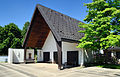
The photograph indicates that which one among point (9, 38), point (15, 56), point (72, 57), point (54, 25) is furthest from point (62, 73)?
point (9, 38)

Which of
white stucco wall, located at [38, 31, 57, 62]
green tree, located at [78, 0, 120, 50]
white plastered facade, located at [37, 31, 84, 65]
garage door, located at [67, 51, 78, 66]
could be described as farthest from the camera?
white stucco wall, located at [38, 31, 57, 62]

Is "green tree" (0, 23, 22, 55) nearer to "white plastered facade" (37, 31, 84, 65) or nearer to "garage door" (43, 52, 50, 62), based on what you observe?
"white plastered facade" (37, 31, 84, 65)

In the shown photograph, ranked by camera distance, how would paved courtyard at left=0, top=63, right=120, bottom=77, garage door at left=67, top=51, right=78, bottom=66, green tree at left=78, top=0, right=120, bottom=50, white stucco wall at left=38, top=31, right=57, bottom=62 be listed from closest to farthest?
paved courtyard at left=0, top=63, right=120, bottom=77 < green tree at left=78, top=0, right=120, bottom=50 < garage door at left=67, top=51, right=78, bottom=66 < white stucco wall at left=38, top=31, right=57, bottom=62

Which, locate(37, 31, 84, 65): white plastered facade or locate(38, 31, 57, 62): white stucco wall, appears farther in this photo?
locate(38, 31, 57, 62): white stucco wall

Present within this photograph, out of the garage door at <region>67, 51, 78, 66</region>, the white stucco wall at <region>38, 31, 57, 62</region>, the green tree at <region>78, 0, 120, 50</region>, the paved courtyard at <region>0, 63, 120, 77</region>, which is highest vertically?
the green tree at <region>78, 0, 120, 50</region>

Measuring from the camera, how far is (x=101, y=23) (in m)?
11.4

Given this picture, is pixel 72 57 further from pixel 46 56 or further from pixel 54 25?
pixel 46 56

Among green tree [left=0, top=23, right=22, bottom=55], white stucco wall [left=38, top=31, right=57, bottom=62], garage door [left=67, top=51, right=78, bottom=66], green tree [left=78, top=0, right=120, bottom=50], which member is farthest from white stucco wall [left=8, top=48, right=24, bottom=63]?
green tree [left=78, top=0, right=120, bottom=50]

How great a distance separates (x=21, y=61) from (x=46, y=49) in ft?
19.2

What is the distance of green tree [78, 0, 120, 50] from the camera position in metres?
11.3

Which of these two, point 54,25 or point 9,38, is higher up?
point 54,25

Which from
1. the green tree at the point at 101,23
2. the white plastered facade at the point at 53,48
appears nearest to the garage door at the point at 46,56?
the white plastered facade at the point at 53,48

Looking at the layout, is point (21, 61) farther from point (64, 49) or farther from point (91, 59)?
point (91, 59)

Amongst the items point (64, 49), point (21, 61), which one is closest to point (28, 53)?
point (21, 61)
